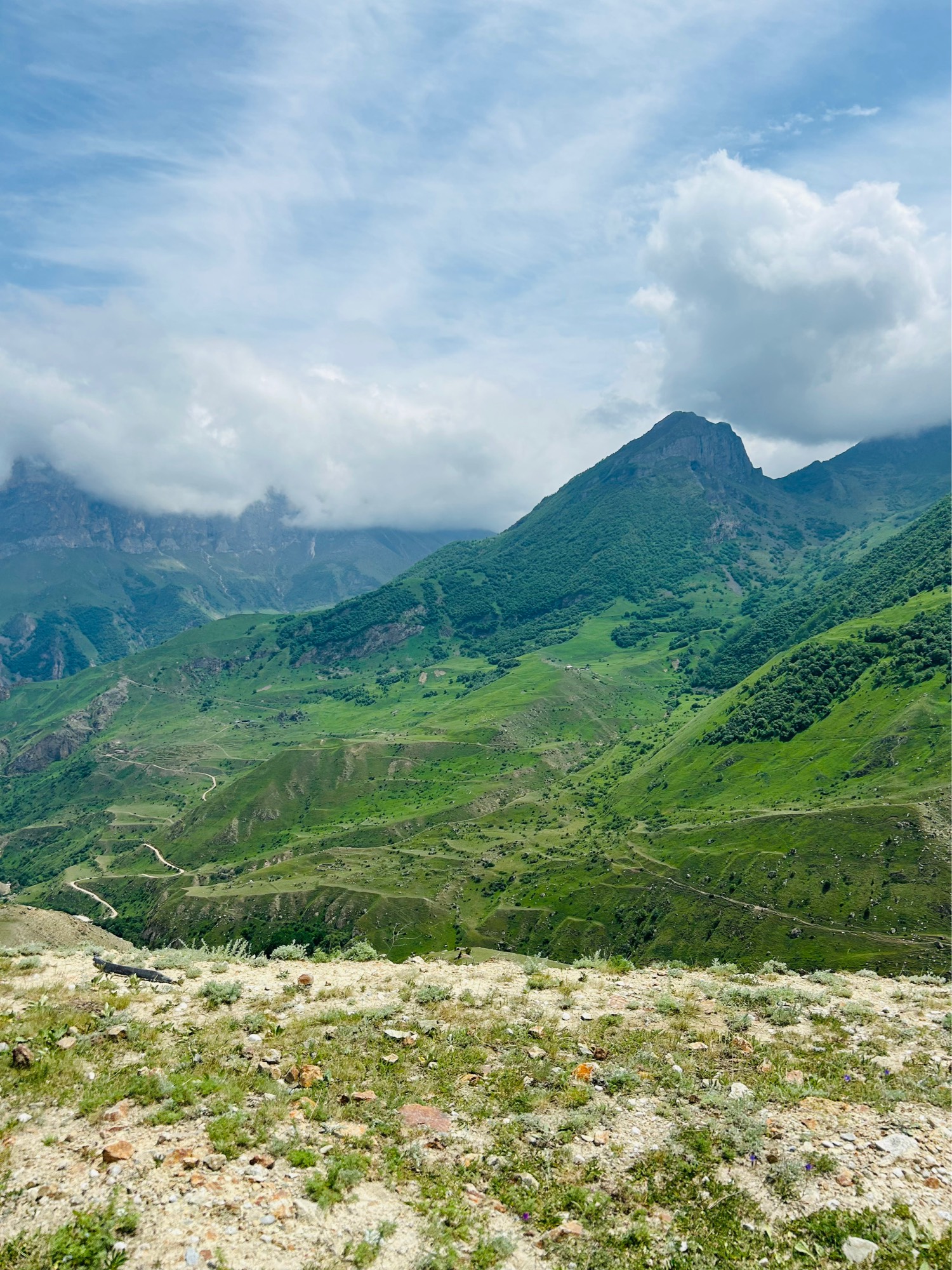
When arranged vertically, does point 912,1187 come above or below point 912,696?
above

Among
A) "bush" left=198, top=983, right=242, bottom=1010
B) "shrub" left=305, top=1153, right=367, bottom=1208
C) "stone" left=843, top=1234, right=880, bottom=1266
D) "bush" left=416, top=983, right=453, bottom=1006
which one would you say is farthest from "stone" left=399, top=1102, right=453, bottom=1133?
"bush" left=198, top=983, right=242, bottom=1010

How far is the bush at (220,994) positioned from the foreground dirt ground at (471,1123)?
8 centimetres

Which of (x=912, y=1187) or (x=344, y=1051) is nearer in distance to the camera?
(x=912, y=1187)

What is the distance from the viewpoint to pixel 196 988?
25.5 meters

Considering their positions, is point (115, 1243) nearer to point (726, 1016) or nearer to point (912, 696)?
point (726, 1016)

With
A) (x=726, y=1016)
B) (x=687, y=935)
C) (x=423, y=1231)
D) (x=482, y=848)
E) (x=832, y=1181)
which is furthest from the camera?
(x=482, y=848)

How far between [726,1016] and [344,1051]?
14.2 metres

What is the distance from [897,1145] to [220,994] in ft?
72.3

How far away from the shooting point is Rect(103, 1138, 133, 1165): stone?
575 inches

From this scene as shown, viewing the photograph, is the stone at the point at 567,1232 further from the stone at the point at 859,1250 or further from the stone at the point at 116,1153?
the stone at the point at 116,1153

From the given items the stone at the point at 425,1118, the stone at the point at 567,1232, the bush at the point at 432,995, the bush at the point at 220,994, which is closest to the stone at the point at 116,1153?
the stone at the point at 425,1118

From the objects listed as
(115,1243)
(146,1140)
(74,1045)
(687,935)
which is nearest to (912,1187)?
(115,1243)

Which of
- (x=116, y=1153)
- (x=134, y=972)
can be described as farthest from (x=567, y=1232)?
(x=134, y=972)

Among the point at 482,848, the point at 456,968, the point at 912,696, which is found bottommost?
the point at 482,848
